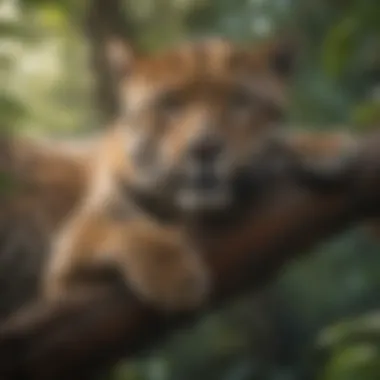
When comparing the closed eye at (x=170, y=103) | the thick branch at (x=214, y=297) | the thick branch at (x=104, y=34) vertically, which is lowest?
the thick branch at (x=214, y=297)

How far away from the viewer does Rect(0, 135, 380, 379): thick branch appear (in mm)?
1081

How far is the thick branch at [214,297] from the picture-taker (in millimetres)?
1081

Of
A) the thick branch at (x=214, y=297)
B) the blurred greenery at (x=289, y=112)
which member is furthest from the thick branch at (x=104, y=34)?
the thick branch at (x=214, y=297)

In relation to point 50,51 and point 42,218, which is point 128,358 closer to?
point 42,218

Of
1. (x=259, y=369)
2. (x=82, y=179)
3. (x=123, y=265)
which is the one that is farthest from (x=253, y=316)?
(x=82, y=179)

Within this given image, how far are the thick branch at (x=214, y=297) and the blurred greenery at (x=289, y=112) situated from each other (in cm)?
2

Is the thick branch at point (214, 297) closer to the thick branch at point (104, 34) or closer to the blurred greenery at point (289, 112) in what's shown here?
the blurred greenery at point (289, 112)

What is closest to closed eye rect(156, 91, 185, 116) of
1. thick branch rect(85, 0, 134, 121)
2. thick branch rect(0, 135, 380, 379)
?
thick branch rect(85, 0, 134, 121)

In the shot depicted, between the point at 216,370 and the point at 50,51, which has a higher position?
the point at 50,51

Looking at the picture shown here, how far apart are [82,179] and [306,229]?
29 cm

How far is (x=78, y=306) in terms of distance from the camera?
3.57 ft

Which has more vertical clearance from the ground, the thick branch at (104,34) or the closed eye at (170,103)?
the thick branch at (104,34)

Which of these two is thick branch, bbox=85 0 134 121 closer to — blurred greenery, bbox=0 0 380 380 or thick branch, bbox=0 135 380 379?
blurred greenery, bbox=0 0 380 380

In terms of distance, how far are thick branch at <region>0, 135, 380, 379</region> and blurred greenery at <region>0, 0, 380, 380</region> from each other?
2cm
